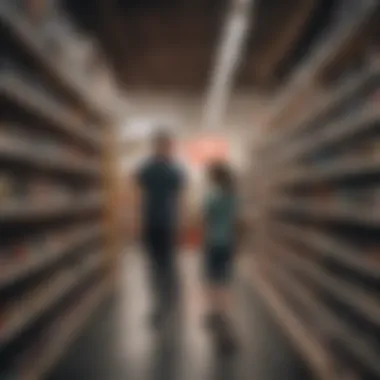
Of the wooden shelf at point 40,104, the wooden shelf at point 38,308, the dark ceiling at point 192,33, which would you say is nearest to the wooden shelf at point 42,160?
the wooden shelf at point 40,104

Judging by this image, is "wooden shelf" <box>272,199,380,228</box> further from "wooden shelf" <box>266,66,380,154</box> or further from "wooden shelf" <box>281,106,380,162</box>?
"wooden shelf" <box>266,66,380,154</box>

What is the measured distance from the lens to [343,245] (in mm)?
4273

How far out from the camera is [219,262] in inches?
211

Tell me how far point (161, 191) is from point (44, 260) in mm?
1795

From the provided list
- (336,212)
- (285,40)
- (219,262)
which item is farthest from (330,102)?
(285,40)

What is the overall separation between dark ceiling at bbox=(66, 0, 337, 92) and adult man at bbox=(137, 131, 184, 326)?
1441 mm

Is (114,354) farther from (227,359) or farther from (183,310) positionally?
(183,310)

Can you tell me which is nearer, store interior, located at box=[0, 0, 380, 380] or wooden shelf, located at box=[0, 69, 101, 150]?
wooden shelf, located at box=[0, 69, 101, 150]

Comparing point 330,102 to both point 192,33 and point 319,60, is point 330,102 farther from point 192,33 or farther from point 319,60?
point 192,33

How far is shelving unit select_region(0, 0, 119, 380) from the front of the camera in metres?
3.71

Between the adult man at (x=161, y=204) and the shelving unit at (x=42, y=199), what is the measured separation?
59 centimetres

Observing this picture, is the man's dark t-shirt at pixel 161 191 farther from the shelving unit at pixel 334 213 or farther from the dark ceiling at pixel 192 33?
the dark ceiling at pixel 192 33

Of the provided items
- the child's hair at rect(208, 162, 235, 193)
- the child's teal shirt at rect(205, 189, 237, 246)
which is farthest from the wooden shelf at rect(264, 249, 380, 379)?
the child's hair at rect(208, 162, 235, 193)

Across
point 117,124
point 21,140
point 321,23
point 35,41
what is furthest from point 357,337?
point 117,124
